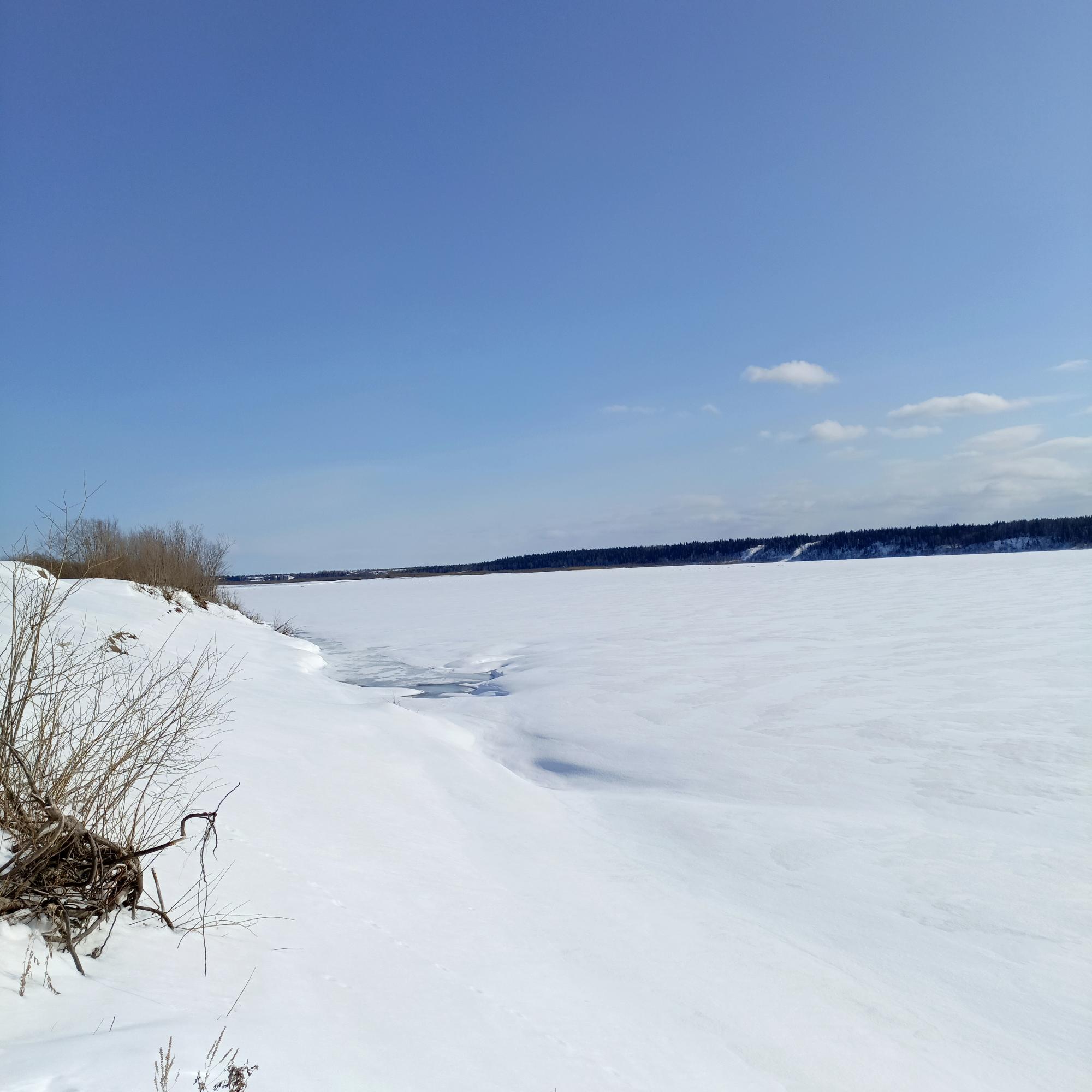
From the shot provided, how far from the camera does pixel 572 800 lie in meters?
6.16

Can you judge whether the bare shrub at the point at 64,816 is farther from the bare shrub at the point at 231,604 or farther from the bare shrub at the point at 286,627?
the bare shrub at the point at 231,604

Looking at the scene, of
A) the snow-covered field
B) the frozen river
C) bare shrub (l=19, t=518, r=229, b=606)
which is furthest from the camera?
bare shrub (l=19, t=518, r=229, b=606)

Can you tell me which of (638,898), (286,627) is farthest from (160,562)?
(638,898)

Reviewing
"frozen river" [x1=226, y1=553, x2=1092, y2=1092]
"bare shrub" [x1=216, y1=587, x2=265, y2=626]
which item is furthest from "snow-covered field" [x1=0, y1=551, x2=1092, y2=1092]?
"bare shrub" [x1=216, y1=587, x2=265, y2=626]

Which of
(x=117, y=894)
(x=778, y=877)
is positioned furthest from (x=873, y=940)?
(x=117, y=894)

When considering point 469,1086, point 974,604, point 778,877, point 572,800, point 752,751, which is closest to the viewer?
point 469,1086

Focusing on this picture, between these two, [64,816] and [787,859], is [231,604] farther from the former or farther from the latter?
[64,816]

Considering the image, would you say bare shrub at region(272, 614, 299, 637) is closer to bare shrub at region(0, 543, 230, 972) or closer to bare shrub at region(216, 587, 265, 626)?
bare shrub at region(216, 587, 265, 626)

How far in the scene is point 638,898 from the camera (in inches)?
166

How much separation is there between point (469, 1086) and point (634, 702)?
23.0ft

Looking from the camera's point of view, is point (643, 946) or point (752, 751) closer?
point (643, 946)

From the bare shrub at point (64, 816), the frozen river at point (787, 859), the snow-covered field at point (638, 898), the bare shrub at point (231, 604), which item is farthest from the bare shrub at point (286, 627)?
→ the bare shrub at point (64, 816)

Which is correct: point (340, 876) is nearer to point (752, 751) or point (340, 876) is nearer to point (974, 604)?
point (752, 751)

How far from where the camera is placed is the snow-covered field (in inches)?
95.3
